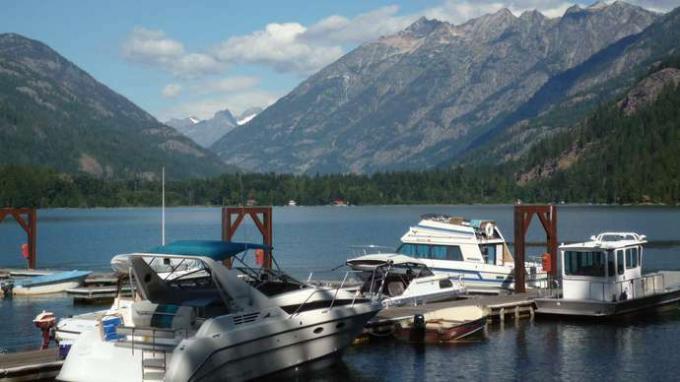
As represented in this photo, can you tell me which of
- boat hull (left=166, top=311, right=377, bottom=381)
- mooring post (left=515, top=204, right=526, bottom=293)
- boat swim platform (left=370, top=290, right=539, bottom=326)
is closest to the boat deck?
boat swim platform (left=370, top=290, right=539, bottom=326)

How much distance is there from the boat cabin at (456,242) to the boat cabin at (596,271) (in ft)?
29.6

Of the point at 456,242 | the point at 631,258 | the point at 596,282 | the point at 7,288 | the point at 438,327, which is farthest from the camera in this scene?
the point at 7,288

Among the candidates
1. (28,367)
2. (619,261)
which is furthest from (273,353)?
(619,261)

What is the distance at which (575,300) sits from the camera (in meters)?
40.8

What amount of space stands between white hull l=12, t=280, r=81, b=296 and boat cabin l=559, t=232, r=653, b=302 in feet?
Answer: 99.9

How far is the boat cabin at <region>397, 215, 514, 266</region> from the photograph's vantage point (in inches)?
1972

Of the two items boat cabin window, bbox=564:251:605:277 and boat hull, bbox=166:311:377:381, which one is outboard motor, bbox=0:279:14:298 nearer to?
boat hull, bbox=166:311:377:381

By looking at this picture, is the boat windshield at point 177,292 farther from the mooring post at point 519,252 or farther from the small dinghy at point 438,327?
the mooring post at point 519,252

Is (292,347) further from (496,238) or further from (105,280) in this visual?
(105,280)

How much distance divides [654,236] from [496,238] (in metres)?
70.5

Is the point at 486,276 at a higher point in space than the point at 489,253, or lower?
lower

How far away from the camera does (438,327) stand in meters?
36.5

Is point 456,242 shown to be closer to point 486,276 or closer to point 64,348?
point 486,276

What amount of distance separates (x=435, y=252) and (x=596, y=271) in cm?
1182
